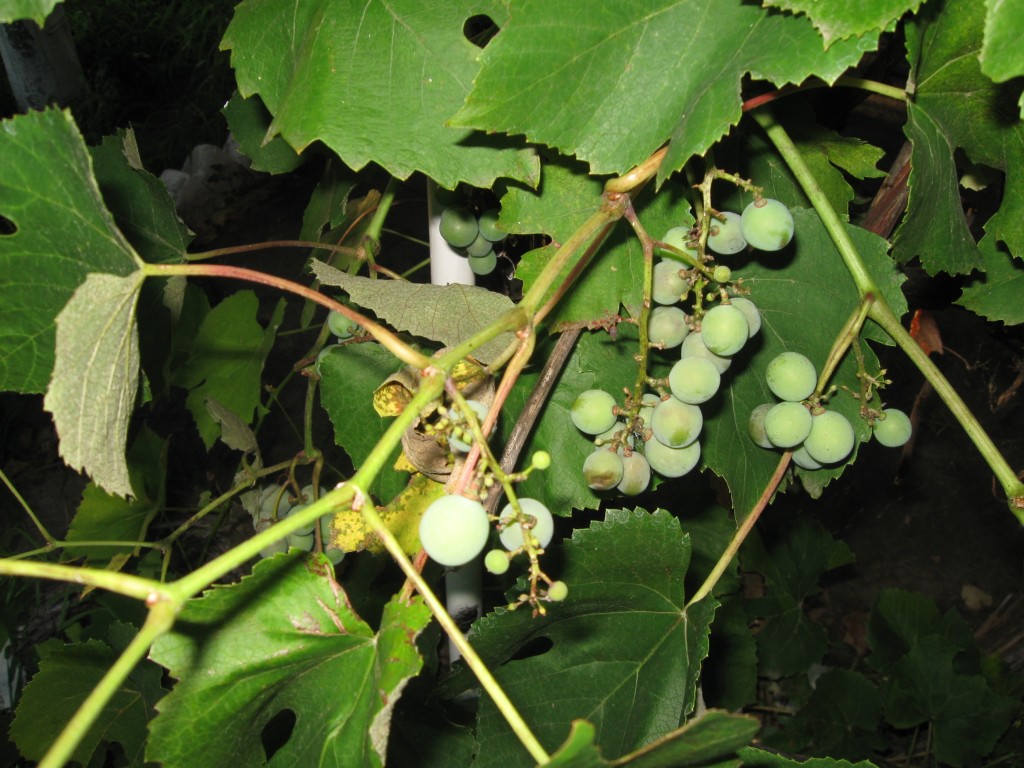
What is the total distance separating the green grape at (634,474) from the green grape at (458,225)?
0.43 m

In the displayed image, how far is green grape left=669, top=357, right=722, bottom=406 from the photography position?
0.94 metres

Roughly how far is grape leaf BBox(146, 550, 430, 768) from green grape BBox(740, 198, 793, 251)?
55 cm

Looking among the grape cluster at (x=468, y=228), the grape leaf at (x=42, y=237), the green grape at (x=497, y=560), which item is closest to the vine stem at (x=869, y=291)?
the grape cluster at (x=468, y=228)

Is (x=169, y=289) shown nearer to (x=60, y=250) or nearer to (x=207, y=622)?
(x=60, y=250)

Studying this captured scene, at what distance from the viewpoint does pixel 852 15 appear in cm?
75

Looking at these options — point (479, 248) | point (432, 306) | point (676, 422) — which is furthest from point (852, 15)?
point (479, 248)

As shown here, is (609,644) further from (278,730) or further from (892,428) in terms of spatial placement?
(278,730)

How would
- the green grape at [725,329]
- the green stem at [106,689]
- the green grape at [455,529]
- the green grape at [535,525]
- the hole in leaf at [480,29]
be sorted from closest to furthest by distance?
the green stem at [106,689] < the green grape at [455,529] < the green grape at [535,525] < the green grape at [725,329] < the hole in leaf at [480,29]

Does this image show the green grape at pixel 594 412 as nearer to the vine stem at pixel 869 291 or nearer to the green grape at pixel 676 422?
the green grape at pixel 676 422

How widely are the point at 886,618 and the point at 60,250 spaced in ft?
8.77

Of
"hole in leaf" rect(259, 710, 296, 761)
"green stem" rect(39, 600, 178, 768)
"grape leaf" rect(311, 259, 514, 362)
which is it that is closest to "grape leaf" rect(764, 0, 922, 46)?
"grape leaf" rect(311, 259, 514, 362)

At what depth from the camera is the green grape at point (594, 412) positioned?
39.1 inches

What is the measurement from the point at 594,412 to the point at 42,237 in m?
0.60

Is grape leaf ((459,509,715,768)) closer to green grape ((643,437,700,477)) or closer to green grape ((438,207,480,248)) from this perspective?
green grape ((643,437,700,477))
